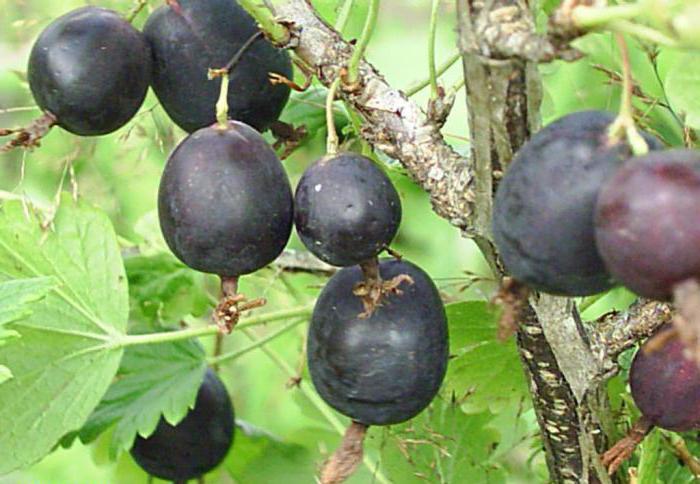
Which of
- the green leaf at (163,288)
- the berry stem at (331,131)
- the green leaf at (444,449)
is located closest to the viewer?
the berry stem at (331,131)

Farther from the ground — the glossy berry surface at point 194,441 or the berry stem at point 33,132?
the berry stem at point 33,132

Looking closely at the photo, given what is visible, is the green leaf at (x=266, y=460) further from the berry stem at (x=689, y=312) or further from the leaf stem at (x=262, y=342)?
the berry stem at (x=689, y=312)

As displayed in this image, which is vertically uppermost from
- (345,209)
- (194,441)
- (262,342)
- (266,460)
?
(345,209)

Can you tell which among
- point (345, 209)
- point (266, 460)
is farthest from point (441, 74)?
point (266, 460)

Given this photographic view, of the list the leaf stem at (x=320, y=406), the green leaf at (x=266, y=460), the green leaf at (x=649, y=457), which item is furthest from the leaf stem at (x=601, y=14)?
the green leaf at (x=266, y=460)

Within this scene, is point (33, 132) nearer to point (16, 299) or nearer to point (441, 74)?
point (16, 299)

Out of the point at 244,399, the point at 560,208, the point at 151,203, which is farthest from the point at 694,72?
the point at 244,399

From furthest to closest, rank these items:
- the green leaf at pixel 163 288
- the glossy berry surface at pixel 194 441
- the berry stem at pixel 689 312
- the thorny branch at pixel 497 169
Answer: the green leaf at pixel 163 288
the glossy berry surface at pixel 194 441
the thorny branch at pixel 497 169
the berry stem at pixel 689 312
